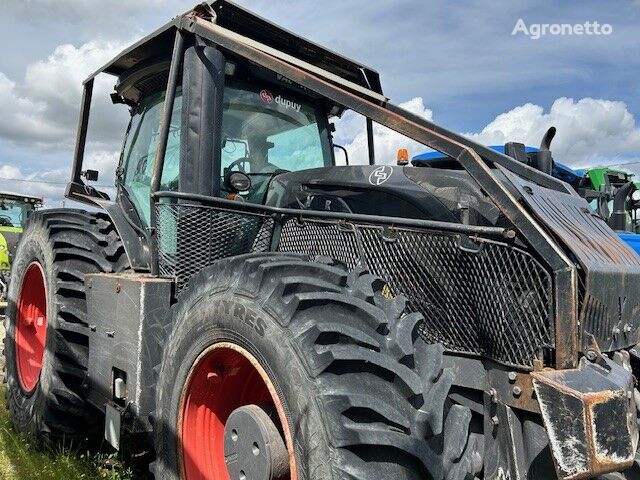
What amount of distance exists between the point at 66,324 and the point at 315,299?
2.27 m

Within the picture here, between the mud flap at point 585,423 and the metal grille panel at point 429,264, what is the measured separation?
0.24 m

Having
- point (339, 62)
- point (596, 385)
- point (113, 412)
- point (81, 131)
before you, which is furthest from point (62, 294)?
point (596, 385)

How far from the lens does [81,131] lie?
468cm

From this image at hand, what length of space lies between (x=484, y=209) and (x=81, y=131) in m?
3.41

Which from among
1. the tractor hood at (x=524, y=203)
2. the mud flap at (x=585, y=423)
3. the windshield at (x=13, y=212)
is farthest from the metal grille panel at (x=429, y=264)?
the windshield at (x=13, y=212)

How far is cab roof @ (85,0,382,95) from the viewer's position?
3320 mm

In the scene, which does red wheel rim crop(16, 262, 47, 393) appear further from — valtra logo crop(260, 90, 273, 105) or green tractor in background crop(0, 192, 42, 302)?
green tractor in background crop(0, 192, 42, 302)

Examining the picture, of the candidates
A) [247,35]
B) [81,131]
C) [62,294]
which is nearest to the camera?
[247,35]

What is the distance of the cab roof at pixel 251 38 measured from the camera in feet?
10.9

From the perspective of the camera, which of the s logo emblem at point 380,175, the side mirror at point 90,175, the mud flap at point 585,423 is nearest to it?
the mud flap at point 585,423

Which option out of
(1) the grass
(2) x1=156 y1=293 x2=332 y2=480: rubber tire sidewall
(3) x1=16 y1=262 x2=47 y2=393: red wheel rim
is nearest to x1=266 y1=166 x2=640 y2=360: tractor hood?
(2) x1=156 y1=293 x2=332 y2=480: rubber tire sidewall

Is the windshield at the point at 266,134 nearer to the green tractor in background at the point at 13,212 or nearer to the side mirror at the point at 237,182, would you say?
the side mirror at the point at 237,182

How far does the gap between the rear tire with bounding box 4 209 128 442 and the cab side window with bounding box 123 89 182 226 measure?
0.33 m

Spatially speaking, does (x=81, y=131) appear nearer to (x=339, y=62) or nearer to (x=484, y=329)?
(x=339, y=62)
